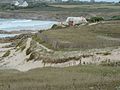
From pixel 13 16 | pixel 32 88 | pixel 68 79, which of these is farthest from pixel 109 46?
pixel 13 16

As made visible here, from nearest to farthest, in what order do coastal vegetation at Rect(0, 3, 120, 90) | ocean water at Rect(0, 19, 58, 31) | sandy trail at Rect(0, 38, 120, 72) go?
coastal vegetation at Rect(0, 3, 120, 90) → sandy trail at Rect(0, 38, 120, 72) → ocean water at Rect(0, 19, 58, 31)

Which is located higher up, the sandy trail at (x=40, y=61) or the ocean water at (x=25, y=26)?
the sandy trail at (x=40, y=61)

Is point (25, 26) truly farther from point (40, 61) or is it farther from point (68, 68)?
point (68, 68)

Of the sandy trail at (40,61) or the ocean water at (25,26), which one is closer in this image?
the sandy trail at (40,61)

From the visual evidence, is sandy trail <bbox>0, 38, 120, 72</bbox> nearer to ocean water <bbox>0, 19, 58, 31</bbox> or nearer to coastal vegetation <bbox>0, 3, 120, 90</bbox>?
coastal vegetation <bbox>0, 3, 120, 90</bbox>

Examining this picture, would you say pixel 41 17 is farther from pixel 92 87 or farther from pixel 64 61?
pixel 92 87

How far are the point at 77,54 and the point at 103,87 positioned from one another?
75.6ft

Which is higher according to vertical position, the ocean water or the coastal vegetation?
the coastal vegetation

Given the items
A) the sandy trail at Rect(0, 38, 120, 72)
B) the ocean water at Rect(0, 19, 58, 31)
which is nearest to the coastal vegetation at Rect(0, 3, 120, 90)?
the sandy trail at Rect(0, 38, 120, 72)

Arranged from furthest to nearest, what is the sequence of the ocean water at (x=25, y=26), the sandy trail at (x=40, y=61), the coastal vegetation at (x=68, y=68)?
the ocean water at (x=25, y=26)
the sandy trail at (x=40, y=61)
the coastal vegetation at (x=68, y=68)

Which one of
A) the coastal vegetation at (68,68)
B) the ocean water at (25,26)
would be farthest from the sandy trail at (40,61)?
the ocean water at (25,26)

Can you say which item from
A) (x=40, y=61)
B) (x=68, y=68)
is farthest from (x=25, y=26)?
(x=68, y=68)

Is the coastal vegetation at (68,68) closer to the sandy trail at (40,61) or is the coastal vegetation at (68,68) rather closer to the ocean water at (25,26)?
the sandy trail at (40,61)

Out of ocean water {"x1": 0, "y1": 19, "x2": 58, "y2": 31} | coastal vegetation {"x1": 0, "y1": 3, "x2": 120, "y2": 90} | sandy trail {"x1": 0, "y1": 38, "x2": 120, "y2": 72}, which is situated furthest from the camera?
ocean water {"x1": 0, "y1": 19, "x2": 58, "y2": 31}
